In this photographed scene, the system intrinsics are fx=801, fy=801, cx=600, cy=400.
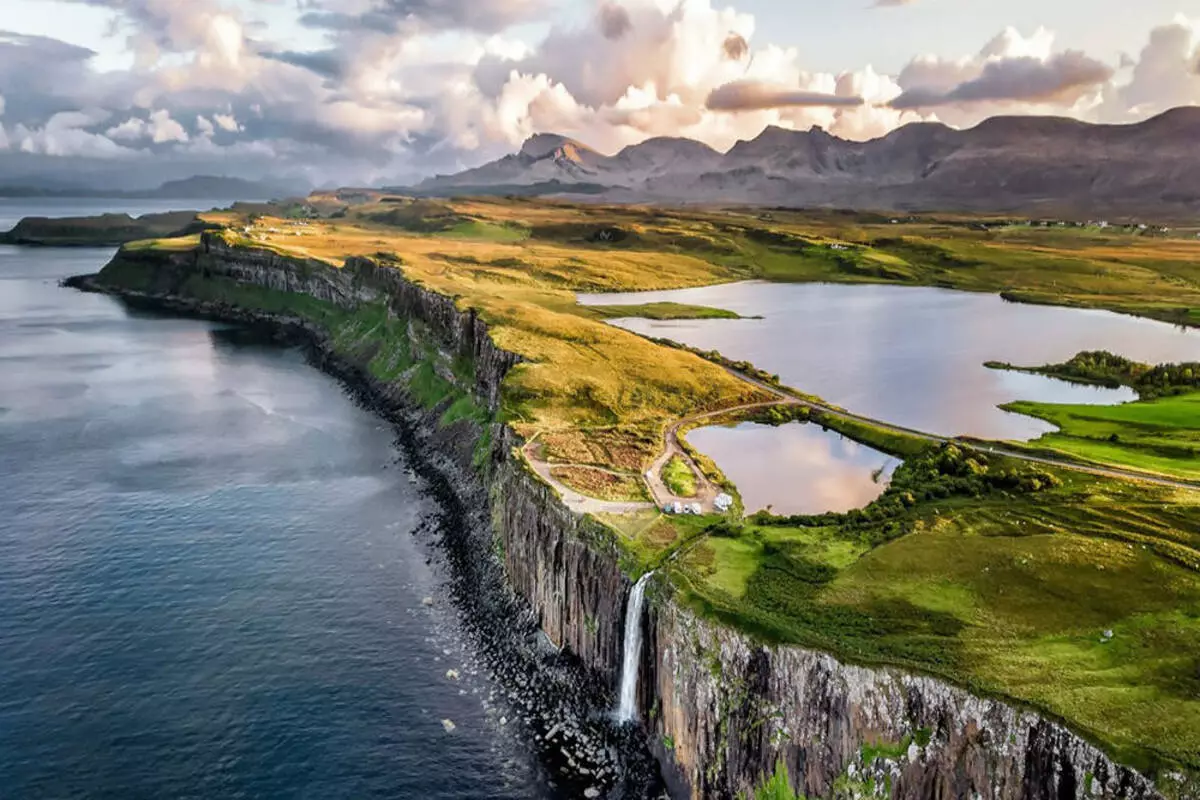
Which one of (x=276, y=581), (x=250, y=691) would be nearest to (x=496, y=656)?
(x=250, y=691)

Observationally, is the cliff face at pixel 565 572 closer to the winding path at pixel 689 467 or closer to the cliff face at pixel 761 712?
the cliff face at pixel 761 712

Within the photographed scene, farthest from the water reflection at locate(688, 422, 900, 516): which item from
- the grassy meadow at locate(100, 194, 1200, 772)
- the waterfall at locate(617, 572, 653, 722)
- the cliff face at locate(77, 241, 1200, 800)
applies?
the waterfall at locate(617, 572, 653, 722)

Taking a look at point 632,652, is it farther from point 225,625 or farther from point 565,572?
point 225,625

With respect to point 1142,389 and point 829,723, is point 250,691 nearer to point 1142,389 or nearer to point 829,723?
point 829,723

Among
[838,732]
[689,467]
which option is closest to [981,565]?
[838,732]

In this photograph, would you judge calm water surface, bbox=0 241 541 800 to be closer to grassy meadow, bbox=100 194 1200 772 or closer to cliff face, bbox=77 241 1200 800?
cliff face, bbox=77 241 1200 800

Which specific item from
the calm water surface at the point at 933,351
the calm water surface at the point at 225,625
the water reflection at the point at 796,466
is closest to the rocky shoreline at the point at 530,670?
the calm water surface at the point at 225,625

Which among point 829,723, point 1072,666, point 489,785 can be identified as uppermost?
point 1072,666
